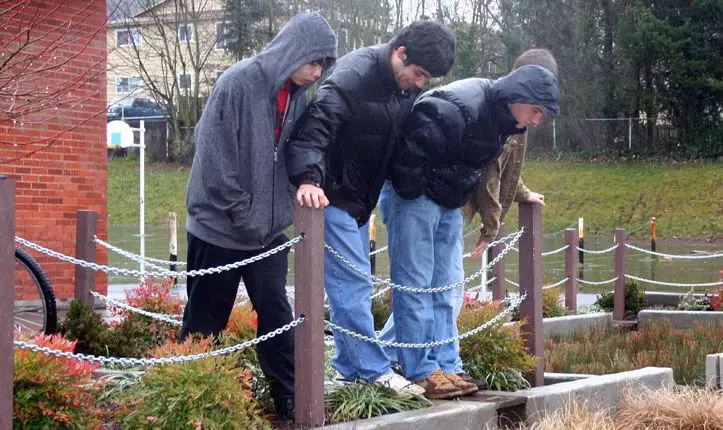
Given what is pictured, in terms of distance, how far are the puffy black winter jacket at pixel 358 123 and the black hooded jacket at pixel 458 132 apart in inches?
6.7

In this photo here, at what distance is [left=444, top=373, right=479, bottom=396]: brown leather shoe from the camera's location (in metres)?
6.60

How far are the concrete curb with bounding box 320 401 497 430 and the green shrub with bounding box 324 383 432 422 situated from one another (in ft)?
0.37

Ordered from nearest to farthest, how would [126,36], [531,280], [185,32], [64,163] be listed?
1. [531,280]
2. [64,163]
3. [126,36]
4. [185,32]

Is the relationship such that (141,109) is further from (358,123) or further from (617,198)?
(358,123)

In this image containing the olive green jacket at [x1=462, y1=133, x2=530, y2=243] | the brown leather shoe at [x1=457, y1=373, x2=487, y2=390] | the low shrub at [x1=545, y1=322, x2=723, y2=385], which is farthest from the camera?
the low shrub at [x1=545, y1=322, x2=723, y2=385]

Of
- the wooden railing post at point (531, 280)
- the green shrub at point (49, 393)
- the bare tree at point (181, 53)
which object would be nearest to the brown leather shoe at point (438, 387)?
the wooden railing post at point (531, 280)

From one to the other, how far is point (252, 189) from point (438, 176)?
1327 millimetres

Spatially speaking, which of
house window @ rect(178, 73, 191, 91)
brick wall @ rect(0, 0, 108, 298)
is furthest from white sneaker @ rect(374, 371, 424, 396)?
house window @ rect(178, 73, 191, 91)

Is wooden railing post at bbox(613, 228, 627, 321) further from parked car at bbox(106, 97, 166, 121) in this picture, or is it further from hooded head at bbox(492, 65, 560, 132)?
parked car at bbox(106, 97, 166, 121)

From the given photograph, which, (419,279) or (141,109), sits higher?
(141,109)

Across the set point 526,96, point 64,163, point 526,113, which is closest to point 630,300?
point 64,163

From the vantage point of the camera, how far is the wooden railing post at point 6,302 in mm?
4371

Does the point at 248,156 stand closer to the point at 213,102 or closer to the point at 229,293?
the point at 213,102

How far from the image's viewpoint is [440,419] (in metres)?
5.92
